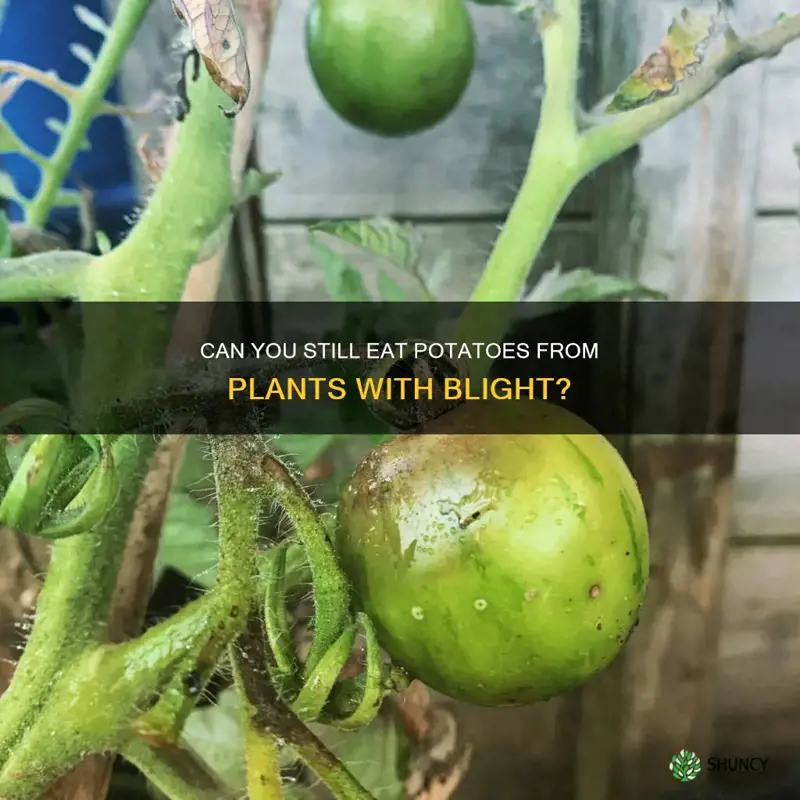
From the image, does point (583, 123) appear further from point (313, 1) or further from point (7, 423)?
point (7, 423)

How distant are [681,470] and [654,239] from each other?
11cm

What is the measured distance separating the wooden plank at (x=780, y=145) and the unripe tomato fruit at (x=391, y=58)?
5.0 inches

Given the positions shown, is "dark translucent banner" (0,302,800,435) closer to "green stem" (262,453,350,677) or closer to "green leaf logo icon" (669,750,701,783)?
"green stem" (262,453,350,677)

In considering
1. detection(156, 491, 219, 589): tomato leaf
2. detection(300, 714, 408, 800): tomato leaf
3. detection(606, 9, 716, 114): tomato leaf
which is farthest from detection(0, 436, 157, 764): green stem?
detection(606, 9, 716, 114): tomato leaf

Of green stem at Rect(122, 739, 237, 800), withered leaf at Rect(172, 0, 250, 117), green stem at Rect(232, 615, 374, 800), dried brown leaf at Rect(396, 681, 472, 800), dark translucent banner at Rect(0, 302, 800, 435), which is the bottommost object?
dried brown leaf at Rect(396, 681, 472, 800)

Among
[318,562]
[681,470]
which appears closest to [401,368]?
[318,562]

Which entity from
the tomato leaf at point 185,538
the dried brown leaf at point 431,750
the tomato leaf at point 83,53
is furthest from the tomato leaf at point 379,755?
the tomato leaf at point 83,53

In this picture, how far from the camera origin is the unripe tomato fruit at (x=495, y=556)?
0.25m

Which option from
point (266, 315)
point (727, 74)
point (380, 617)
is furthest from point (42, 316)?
point (727, 74)

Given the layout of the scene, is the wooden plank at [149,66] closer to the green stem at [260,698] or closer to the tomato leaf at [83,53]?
the tomato leaf at [83,53]

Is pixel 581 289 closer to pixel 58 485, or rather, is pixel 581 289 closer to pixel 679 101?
pixel 679 101

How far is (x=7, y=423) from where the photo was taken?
249mm

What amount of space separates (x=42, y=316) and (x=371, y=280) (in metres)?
0.15

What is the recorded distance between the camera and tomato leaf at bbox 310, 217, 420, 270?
0.37 meters
